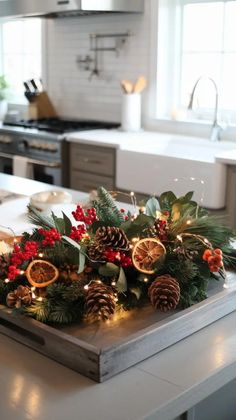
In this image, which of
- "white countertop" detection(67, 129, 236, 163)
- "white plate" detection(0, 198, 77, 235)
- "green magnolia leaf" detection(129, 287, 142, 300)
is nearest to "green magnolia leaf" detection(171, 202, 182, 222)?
"green magnolia leaf" detection(129, 287, 142, 300)

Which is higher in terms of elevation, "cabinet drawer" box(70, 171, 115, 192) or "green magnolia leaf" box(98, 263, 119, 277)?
"green magnolia leaf" box(98, 263, 119, 277)

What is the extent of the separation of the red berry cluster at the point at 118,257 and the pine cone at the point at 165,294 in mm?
79

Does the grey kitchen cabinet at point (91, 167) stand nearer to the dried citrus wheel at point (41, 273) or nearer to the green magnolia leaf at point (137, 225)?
the green magnolia leaf at point (137, 225)

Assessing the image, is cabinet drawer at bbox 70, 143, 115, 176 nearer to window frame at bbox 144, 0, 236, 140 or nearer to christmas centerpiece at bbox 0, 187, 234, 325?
window frame at bbox 144, 0, 236, 140

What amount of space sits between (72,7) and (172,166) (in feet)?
5.05

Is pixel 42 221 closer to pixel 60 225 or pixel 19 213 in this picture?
pixel 60 225

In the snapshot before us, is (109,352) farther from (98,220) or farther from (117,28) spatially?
(117,28)

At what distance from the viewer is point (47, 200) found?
2.40 meters

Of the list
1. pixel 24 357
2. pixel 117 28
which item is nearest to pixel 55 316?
pixel 24 357

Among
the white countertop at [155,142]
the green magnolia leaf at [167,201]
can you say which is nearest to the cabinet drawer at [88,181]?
the white countertop at [155,142]

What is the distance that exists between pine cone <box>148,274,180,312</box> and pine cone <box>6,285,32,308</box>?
0.27m

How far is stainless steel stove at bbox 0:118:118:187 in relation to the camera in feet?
14.6

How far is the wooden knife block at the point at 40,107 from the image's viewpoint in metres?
5.40

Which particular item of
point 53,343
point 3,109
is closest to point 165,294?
point 53,343
